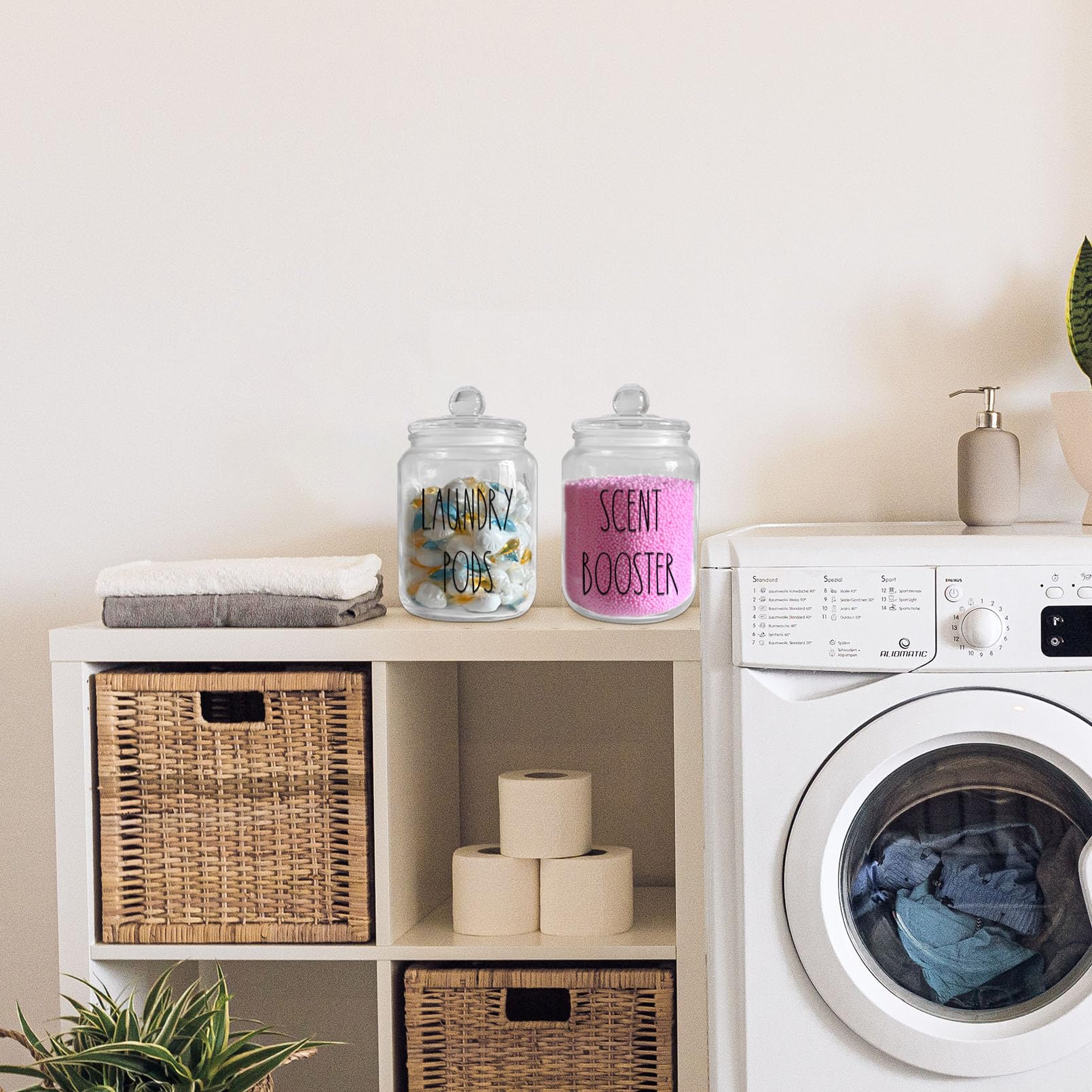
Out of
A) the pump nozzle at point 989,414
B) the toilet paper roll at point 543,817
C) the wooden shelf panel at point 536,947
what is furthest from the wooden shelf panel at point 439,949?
the pump nozzle at point 989,414

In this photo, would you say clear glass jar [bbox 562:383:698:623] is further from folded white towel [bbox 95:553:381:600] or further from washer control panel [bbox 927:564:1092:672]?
washer control panel [bbox 927:564:1092:672]

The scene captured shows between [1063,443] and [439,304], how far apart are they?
91 cm

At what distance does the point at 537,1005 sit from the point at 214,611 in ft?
2.03

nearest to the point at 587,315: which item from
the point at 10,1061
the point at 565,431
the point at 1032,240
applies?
the point at 565,431

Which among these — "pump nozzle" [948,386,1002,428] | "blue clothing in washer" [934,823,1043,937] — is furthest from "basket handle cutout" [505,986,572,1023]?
"pump nozzle" [948,386,1002,428]

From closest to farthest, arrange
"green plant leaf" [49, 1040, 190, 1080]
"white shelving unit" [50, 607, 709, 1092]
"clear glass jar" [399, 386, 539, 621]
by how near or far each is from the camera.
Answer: "green plant leaf" [49, 1040, 190, 1080], "white shelving unit" [50, 607, 709, 1092], "clear glass jar" [399, 386, 539, 621]

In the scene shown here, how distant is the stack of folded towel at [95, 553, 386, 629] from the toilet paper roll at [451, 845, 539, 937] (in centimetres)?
34

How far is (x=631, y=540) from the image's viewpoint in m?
1.43

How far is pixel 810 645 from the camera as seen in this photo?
1130 mm

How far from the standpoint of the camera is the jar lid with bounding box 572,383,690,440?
1.50 metres

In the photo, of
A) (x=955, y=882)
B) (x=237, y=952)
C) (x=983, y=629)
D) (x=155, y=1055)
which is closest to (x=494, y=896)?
(x=237, y=952)

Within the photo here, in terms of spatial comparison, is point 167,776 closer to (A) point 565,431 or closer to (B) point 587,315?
(A) point 565,431

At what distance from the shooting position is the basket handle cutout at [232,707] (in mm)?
1388

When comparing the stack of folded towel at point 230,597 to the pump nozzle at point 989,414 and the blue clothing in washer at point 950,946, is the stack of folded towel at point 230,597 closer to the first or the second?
the blue clothing in washer at point 950,946
